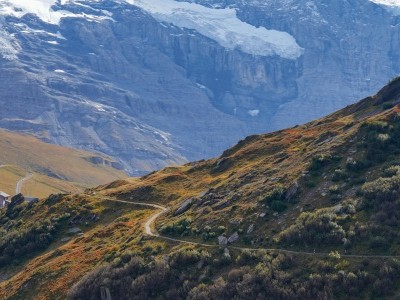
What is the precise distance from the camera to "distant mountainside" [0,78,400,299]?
6956 cm

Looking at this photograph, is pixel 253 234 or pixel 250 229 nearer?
pixel 253 234

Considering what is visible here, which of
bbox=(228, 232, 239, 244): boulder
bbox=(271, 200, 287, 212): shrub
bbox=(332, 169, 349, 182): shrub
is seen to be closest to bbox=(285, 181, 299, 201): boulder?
bbox=(271, 200, 287, 212): shrub

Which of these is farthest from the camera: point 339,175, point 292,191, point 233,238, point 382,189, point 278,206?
point 292,191

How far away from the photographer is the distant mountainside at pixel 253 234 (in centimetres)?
6956

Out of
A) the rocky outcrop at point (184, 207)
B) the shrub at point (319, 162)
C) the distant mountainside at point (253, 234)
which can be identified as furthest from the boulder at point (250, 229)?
the rocky outcrop at point (184, 207)

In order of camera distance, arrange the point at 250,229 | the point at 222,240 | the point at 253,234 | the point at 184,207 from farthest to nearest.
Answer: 1. the point at 184,207
2. the point at 250,229
3. the point at 222,240
4. the point at 253,234

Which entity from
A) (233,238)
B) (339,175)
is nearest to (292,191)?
(339,175)

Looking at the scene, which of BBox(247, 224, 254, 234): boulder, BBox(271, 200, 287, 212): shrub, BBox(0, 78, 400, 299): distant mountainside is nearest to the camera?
BBox(0, 78, 400, 299): distant mountainside

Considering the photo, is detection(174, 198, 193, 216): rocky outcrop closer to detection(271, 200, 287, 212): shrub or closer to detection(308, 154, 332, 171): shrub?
detection(308, 154, 332, 171): shrub

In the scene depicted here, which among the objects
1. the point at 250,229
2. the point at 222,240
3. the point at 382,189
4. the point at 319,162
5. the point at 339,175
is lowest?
the point at 222,240

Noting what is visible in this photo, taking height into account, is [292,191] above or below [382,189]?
below

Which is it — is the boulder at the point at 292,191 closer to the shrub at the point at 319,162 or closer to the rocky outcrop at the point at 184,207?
the shrub at the point at 319,162

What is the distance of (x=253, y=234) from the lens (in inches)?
3211

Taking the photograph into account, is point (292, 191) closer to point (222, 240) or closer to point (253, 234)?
point (253, 234)
